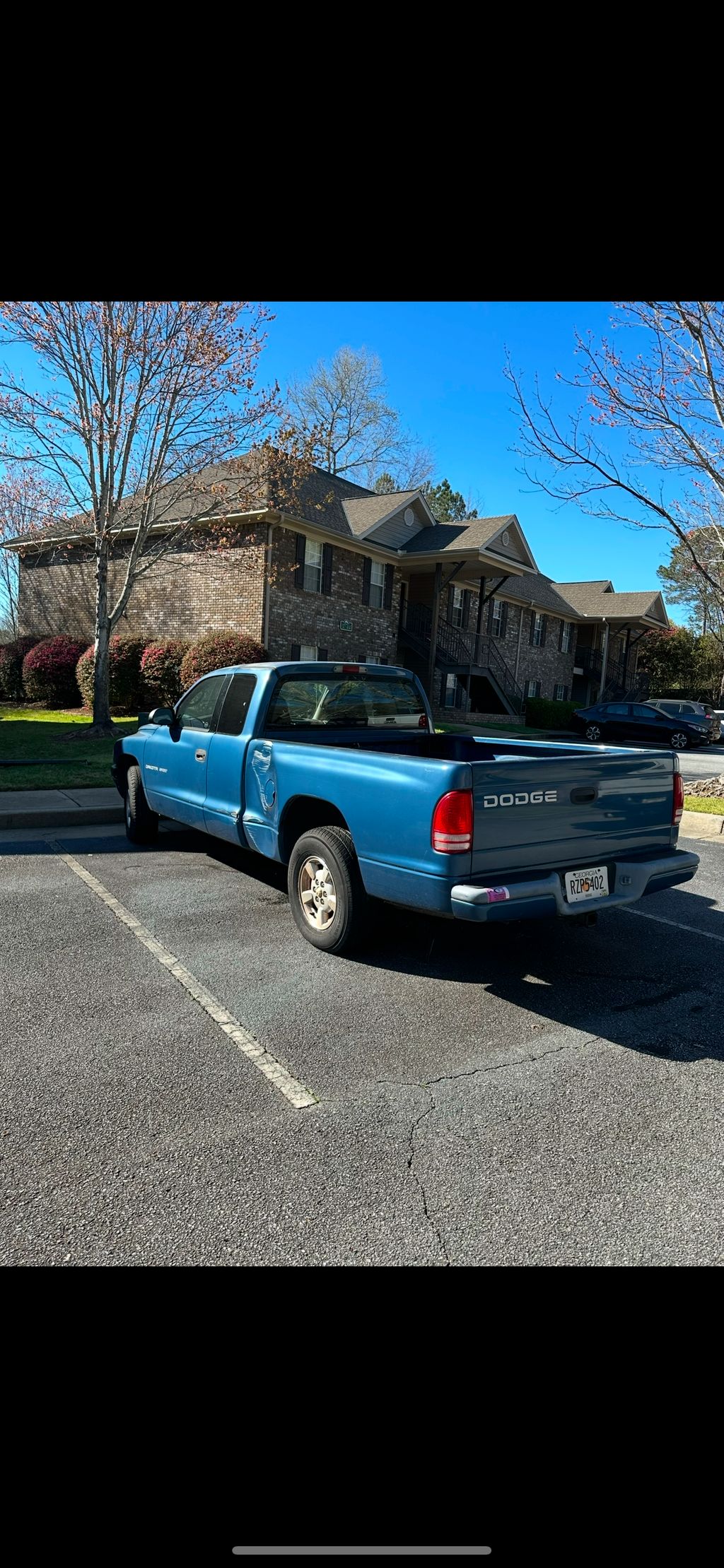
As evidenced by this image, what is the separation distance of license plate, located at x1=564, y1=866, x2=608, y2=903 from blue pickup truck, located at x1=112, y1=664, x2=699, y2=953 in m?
0.01

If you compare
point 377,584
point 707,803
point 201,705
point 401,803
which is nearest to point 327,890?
point 401,803

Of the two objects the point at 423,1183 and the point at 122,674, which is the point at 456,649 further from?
the point at 423,1183

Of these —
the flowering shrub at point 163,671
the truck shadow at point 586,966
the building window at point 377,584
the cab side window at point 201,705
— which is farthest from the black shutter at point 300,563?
the truck shadow at point 586,966

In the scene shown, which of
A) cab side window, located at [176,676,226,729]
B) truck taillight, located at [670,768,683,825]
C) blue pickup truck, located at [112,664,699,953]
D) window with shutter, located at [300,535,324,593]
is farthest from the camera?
window with shutter, located at [300,535,324,593]

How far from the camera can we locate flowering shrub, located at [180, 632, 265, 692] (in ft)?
63.3

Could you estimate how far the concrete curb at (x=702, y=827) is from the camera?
9.95 metres

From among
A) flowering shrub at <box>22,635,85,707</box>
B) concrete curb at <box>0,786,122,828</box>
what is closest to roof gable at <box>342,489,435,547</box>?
flowering shrub at <box>22,635,85,707</box>

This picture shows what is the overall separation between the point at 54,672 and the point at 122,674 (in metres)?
2.58

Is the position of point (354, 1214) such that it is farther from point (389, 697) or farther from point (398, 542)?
point (398, 542)

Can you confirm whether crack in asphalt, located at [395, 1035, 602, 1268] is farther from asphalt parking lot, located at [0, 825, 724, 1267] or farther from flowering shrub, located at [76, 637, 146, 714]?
flowering shrub, located at [76, 637, 146, 714]

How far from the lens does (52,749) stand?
14.2 meters
